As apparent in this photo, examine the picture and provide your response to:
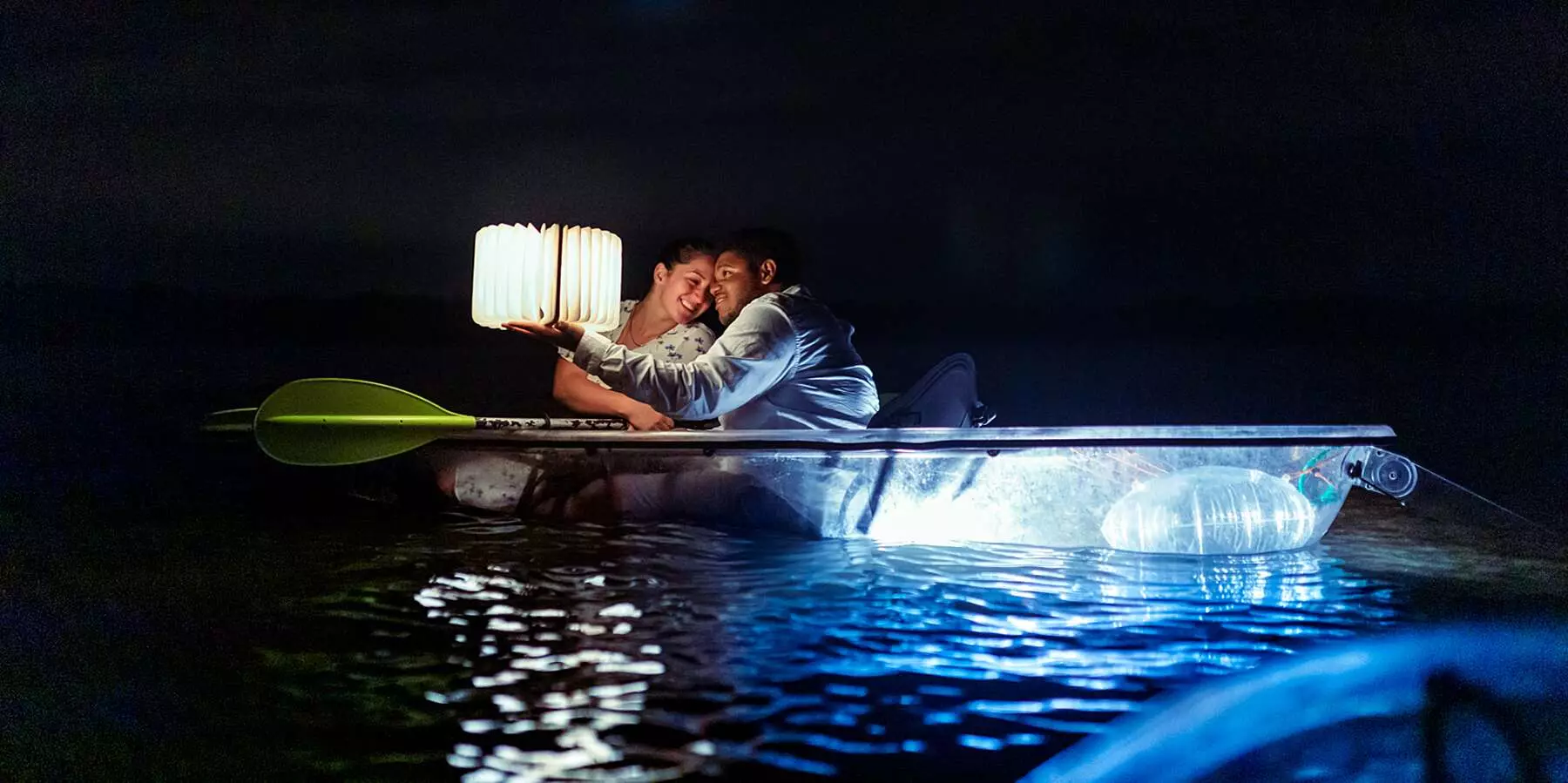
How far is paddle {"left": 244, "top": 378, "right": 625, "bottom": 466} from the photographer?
331 centimetres

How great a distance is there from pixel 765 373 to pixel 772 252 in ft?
1.51

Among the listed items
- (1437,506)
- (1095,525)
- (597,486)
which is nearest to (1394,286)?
(1437,506)

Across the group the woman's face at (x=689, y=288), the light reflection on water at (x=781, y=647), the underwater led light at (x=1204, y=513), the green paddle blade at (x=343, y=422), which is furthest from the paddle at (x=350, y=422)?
the underwater led light at (x=1204, y=513)

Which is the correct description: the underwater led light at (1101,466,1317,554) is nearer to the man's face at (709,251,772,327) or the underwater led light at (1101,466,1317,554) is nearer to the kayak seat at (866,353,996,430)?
the kayak seat at (866,353,996,430)

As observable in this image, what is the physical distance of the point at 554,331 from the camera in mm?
2689

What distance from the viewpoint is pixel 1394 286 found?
8.81m

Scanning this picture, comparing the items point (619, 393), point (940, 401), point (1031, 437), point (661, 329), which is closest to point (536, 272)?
point (619, 393)

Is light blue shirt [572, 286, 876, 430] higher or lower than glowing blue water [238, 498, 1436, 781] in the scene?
higher

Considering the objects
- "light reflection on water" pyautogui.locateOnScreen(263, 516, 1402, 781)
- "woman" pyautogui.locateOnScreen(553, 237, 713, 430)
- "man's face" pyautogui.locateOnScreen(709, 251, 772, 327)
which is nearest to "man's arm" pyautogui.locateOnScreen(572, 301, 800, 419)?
"man's face" pyautogui.locateOnScreen(709, 251, 772, 327)

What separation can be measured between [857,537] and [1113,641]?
117cm

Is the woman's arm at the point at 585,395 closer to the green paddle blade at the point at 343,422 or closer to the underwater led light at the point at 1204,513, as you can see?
the green paddle blade at the point at 343,422

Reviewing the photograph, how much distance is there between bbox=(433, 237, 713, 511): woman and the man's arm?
1.55ft

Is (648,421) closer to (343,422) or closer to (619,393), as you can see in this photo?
(619,393)

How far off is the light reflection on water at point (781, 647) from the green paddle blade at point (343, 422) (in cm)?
69
